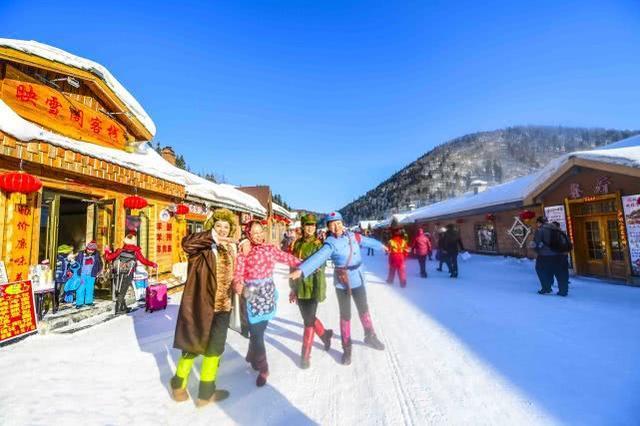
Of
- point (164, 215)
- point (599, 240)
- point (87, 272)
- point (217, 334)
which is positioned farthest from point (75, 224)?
point (599, 240)

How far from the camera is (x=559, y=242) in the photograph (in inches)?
247

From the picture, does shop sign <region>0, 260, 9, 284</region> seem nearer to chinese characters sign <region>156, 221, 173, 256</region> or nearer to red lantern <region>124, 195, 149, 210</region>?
red lantern <region>124, 195, 149, 210</region>

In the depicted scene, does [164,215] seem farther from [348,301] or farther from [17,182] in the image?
[348,301]

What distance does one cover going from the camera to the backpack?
20.5 feet

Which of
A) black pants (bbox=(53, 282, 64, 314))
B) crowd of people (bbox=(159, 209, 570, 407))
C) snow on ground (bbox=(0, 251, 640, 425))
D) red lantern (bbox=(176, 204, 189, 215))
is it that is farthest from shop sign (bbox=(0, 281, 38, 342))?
red lantern (bbox=(176, 204, 189, 215))

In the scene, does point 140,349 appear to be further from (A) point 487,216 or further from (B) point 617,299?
(A) point 487,216

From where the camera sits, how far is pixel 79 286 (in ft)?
18.5

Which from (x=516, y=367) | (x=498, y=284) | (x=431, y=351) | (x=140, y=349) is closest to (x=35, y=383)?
(x=140, y=349)

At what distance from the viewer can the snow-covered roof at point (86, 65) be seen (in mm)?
5457

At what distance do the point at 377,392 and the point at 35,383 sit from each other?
11.6 ft

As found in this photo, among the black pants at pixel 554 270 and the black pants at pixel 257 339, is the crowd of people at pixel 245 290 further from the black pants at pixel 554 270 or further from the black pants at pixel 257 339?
the black pants at pixel 554 270

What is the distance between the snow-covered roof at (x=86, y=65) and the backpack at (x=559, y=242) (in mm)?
11351

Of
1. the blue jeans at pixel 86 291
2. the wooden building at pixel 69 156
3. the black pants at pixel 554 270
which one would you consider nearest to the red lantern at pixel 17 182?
the wooden building at pixel 69 156

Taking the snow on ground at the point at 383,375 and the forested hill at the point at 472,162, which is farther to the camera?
the forested hill at the point at 472,162
